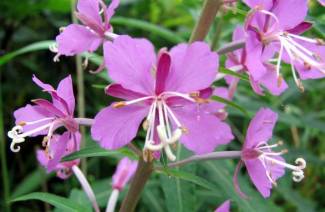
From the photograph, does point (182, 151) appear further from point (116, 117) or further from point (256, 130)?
point (116, 117)

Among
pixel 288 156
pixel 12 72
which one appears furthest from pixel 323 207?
pixel 12 72

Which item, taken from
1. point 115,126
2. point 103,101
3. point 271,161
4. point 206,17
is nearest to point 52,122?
point 115,126

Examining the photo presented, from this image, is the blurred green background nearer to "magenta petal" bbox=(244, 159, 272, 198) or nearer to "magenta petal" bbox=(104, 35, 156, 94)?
"magenta petal" bbox=(244, 159, 272, 198)

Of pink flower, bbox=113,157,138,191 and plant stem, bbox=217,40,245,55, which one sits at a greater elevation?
plant stem, bbox=217,40,245,55

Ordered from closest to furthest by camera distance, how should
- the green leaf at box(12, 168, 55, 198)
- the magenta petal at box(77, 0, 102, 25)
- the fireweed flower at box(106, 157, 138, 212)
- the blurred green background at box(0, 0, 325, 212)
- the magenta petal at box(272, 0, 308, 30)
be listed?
the magenta petal at box(272, 0, 308, 30) → the magenta petal at box(77, 0, 102, 25) → the fireweed flower at box(106, 157, 138, 212) → the blurred green background at box(0, 0, 325, 212) → the green leaf at box(12, 168, 55, 198)

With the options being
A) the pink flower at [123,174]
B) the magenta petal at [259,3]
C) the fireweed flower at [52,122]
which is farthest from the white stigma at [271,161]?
the pink flower at [123,174]

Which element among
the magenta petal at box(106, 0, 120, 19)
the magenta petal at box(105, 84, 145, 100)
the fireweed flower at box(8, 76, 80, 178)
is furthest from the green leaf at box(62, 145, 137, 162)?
the magenta petal at box(106, 0, 120, 19)

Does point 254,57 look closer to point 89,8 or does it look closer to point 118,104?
point 118,104
